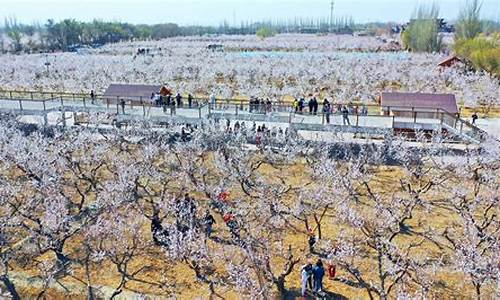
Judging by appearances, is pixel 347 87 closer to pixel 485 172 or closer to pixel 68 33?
pixel 485 172

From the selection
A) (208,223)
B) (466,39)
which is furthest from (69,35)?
(208,223)

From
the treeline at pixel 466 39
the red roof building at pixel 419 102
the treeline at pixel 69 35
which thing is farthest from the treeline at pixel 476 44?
the treeline at pixel 69 35

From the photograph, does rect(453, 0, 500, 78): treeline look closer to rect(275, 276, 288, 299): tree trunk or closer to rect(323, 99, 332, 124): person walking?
rect(323, 99, 332, 124): person walking

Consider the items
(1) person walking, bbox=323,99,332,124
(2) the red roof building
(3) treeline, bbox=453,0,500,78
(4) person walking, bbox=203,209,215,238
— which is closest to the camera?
(4) person walking, bbox=203,209,215,238

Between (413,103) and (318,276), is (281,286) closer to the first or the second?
(318,276)

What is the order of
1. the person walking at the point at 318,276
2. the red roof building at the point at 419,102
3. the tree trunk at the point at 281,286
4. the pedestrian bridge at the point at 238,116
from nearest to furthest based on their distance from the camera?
the person walking at the point at 318,276, the tree trunk at the point at 281,286, the pedestrian bridge at the point at 238,116, the red roof building at the point at 419,102

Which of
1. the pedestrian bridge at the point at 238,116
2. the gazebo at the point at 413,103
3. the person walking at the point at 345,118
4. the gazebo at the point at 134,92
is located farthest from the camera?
the gazebo at the point at 134,92

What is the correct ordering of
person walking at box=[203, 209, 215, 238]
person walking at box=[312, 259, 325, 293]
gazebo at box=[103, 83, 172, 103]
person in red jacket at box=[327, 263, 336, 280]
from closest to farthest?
1. person walking at box=[312, 259, 325, 293]
2. person in red jacket at box=[327, 263, 336, 280]
3. person walking at box=[203, 209, 215, 238]
4. gazebo at box=[103, 83, 172, 103]

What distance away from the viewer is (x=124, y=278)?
12.4 metres

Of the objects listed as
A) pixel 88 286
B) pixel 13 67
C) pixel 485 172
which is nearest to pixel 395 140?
pixel 485 172

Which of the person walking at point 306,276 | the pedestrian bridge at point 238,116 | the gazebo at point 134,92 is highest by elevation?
the gazebo at point 134,92

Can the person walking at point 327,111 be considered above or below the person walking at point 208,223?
above

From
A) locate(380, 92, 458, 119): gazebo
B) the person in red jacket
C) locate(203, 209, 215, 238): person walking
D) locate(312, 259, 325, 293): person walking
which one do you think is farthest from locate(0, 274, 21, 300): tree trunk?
locate(380, 92, 458, 119): gazebo

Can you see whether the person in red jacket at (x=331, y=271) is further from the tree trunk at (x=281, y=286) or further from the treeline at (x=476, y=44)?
the treeline at (x=476, y=44)
